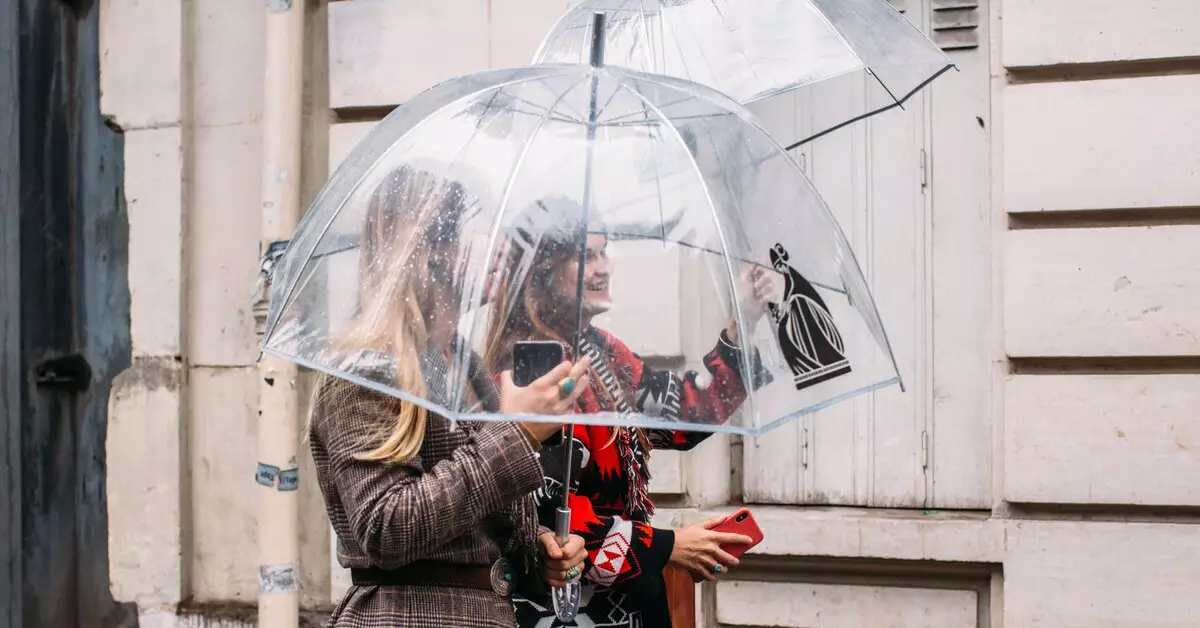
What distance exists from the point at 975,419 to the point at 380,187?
9.48ft

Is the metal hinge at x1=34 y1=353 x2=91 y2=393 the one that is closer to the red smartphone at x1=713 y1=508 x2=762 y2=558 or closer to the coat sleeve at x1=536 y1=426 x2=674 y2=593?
the coat sleeve at x1=536 y1=426 x2=674 y2=593

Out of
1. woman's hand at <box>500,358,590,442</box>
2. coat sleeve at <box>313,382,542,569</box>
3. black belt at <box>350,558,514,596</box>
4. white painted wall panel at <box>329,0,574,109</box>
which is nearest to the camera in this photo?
woman's hand at <box>500,358,590,442</box>

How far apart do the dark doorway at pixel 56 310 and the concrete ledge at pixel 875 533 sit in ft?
7.98

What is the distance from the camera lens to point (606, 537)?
2711 mm

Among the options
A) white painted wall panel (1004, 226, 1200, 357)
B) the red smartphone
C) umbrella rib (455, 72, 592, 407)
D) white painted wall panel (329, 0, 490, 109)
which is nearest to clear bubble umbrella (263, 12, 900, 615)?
umbrella rib (455, 72, 592, 407)

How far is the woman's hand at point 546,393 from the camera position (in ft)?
6.86

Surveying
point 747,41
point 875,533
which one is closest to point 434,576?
point 747,41

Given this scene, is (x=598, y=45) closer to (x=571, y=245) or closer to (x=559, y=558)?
(x=571, y=245)

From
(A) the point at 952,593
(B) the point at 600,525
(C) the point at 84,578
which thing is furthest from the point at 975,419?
(C) the point at 84,578

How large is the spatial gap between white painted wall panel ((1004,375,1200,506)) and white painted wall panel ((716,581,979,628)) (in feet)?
1.56

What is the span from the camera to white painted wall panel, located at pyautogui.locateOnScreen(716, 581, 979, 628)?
4.53m

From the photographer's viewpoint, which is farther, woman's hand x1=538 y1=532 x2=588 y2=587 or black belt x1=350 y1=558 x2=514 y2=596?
woman's hand x1=538 y1=532 x2=588 y2=587

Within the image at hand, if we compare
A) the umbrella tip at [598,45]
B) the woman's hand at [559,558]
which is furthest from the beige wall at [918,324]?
the umbrella tip at [598,45]

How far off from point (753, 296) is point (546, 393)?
0.43 m
